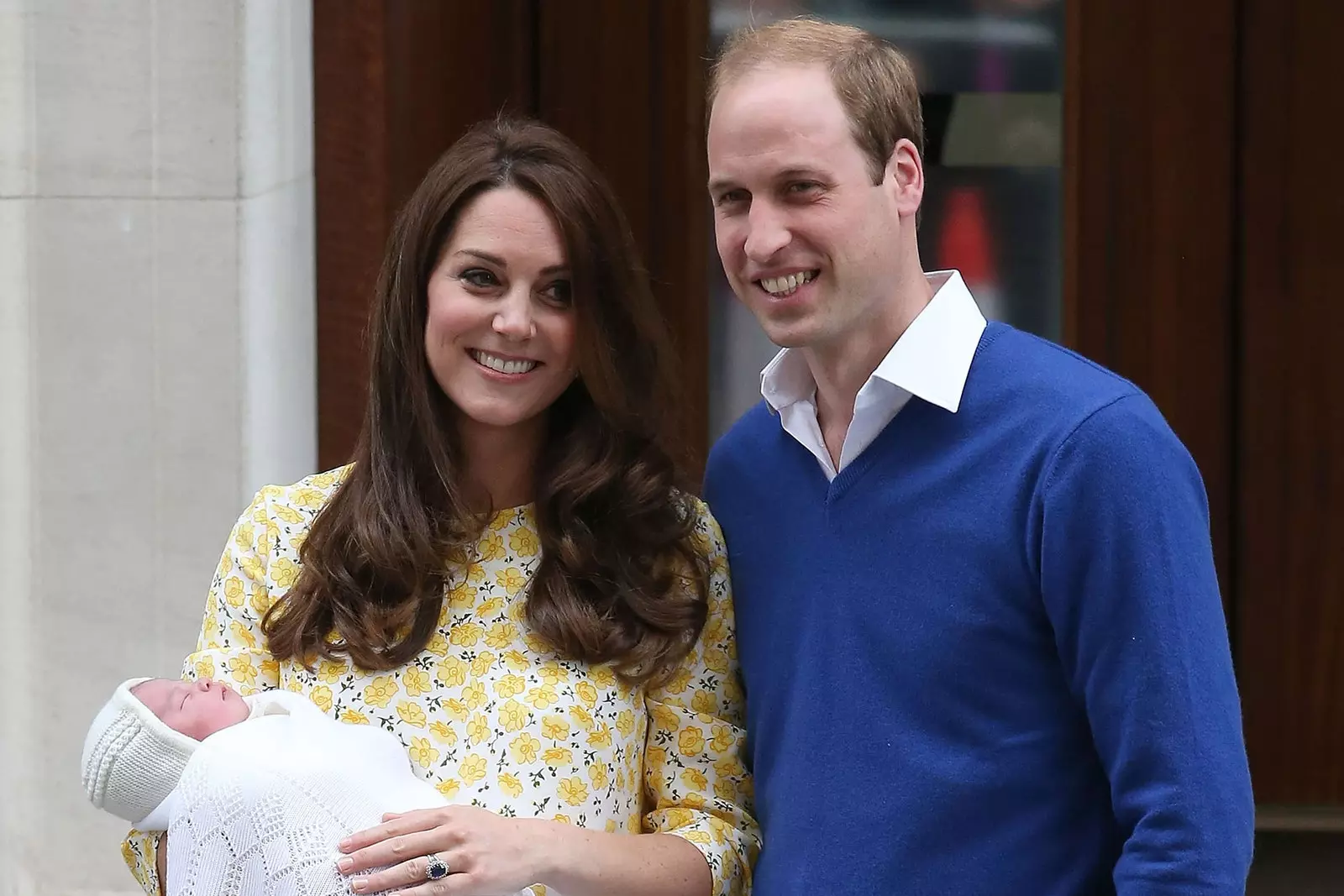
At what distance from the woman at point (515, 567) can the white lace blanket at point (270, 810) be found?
→ 0.14m

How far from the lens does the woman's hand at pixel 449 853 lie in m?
1.92

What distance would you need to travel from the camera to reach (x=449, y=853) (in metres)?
1.94

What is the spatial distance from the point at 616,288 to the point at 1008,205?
1146mm

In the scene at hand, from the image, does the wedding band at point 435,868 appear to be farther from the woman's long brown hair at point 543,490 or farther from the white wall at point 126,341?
the white wall at point 126,341

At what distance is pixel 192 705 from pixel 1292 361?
202 centimetres

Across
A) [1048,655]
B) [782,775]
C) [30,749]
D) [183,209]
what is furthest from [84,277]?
[1048,655]

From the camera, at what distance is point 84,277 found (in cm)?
296

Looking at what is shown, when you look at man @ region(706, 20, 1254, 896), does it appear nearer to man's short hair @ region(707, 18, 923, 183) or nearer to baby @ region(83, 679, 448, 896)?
man's short hair @ region(707, 18, 923, 183)

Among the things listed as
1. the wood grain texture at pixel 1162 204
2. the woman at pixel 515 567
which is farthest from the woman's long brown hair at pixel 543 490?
the wood grain texture at pixel 1162 204

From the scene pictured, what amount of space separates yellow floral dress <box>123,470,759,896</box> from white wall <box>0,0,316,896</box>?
727mm

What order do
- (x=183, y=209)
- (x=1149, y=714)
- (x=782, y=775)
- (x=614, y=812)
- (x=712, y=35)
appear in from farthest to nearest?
(x=712, y=35) → (x=183, y=209) → (x=614, y=812) → (x=782, y=775) → (x=1149, y=714)

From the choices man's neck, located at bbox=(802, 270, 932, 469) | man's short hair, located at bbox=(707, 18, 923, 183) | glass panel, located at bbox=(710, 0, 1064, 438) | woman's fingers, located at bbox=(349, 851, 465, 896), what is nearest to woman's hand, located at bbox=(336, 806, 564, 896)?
woman's fingers, located at bbox=(349, 851, 465, 896)

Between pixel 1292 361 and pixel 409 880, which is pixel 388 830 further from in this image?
pixel 1292 361

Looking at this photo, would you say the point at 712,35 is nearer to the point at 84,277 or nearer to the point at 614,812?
the point at 84,277
